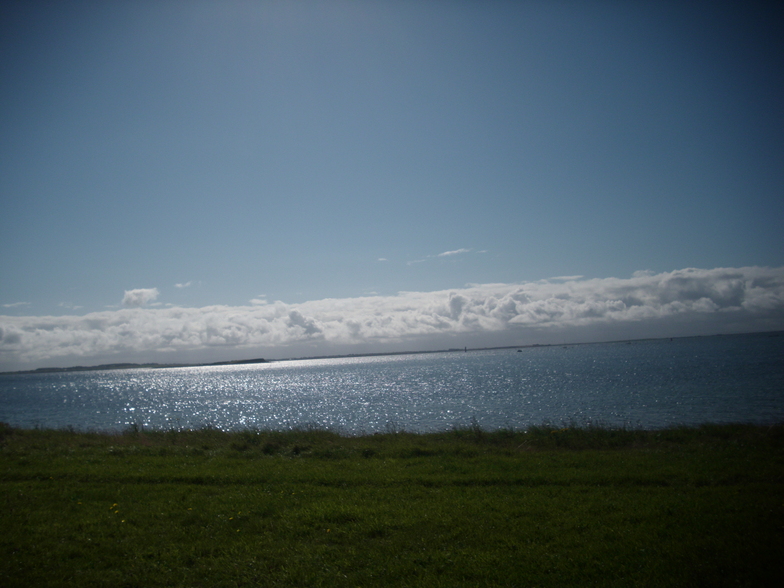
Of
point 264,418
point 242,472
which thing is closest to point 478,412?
point 264,418

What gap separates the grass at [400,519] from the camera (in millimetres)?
6434

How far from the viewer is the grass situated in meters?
6.43

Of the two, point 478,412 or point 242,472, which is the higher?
point 242,472

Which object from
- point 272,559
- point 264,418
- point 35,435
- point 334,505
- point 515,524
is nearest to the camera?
point 272,559

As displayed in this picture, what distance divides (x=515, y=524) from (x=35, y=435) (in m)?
24.3

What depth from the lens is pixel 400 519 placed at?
8461 mm

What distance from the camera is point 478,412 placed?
39156 mm

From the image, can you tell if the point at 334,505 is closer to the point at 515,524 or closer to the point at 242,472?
the point at 515,524

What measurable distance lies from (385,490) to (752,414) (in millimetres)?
31572

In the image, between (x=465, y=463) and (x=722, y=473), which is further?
(x=465, y=463)

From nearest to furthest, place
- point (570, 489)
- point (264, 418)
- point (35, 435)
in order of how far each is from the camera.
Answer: point (570, 489), point (35, 435), point (264, 418)

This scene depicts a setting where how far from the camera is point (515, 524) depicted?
8.10m

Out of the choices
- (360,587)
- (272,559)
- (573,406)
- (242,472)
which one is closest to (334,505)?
(272,559)

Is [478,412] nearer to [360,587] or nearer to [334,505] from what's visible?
[334,505]
